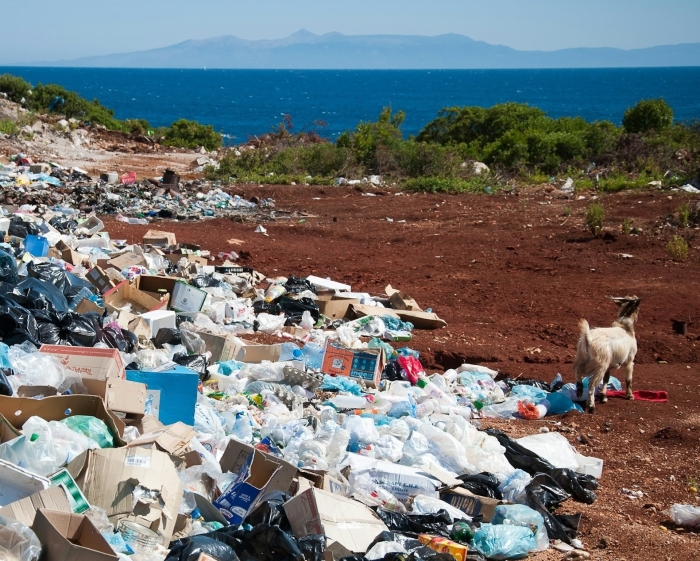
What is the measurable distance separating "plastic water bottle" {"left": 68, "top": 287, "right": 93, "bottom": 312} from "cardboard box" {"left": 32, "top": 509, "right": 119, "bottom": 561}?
374 cm

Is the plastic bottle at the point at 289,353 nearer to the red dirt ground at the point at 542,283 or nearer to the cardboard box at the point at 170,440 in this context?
the red dirt ground at the point at 542,283

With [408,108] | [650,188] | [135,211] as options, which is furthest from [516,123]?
[408,108]

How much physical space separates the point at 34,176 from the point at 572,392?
39.2 feet

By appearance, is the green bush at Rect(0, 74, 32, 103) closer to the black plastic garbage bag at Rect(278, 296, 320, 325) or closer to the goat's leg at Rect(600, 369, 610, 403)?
the black plastic garbage bag at Rect(278, 296, 320, 325)

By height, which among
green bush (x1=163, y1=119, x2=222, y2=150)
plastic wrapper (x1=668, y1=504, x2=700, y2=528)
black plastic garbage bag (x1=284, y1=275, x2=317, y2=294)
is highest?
green bush (x1=163, y1=119, x2=222, y2=150)

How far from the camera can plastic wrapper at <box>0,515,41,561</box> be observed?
3.02 meters

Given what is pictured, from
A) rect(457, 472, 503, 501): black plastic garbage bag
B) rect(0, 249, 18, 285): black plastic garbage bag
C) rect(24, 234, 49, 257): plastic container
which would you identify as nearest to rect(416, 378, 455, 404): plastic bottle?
rect(457, 472, 503, 501): black plastic garbage bag

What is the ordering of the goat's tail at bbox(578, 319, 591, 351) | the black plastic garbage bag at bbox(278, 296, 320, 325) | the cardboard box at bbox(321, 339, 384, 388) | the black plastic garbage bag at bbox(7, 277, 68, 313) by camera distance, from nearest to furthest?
the black plastic garbage bag at bbox(7, 277, 68, 313), the goat's tail at bbox(578, 319, 591, 351), the cardboard box at bbox(321, 339, 384, 388), the black plastic garbage bag at bbox(278, 296, 320, 325)

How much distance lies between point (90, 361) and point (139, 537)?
67.7 inches

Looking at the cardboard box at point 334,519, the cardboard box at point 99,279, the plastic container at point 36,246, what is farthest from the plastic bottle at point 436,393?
the plastic container at point 36,246

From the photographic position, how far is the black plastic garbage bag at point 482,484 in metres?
4.66

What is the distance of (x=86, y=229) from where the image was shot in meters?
10.5

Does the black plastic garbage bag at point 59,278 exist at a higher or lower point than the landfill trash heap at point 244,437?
higher

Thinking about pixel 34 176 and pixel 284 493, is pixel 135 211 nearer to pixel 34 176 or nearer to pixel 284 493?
pixel 34 176
